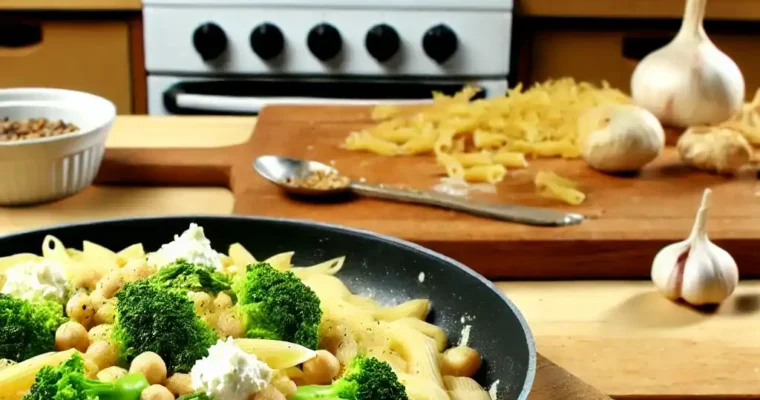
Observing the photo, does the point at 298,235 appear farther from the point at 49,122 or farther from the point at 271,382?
the point at 49,122

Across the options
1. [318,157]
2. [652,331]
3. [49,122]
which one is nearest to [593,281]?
[652,331]

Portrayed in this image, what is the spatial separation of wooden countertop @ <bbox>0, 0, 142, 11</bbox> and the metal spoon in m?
1.24

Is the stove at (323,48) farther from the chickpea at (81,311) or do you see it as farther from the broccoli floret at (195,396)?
the broccoli floret at (195,396)

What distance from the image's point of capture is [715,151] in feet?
5.24

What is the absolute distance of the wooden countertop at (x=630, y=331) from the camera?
969 millimetres

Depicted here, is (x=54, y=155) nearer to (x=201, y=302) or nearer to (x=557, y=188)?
(x=201, y=302)

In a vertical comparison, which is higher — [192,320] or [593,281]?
[192,320]

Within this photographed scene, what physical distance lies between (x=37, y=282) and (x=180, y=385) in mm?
232

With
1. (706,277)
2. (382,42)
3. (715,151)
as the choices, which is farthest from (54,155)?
(382,42)

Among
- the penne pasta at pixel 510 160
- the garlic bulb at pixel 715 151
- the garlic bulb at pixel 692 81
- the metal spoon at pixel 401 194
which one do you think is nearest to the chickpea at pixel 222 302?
the metal spoon at pixel 401 194

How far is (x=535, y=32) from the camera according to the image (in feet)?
8.73

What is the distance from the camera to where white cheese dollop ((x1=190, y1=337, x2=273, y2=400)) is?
708 millimetres

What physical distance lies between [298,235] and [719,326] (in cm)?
52

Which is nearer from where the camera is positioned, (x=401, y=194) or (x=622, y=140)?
(x=401, y=194)
